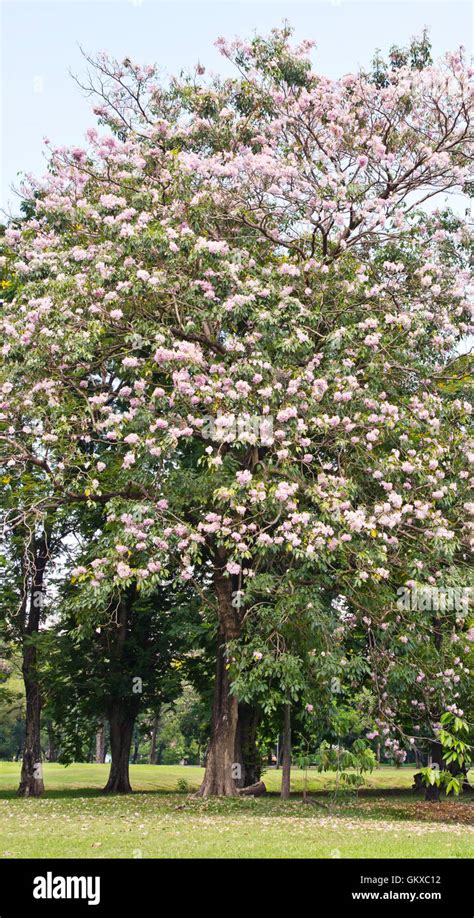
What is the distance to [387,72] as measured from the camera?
17.9 meters

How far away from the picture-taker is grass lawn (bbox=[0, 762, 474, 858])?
1050 centimetres

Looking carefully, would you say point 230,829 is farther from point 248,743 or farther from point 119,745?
point 119,745

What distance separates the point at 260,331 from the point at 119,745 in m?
16.4

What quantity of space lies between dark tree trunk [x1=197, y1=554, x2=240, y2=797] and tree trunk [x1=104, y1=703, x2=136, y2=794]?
26.3 ft

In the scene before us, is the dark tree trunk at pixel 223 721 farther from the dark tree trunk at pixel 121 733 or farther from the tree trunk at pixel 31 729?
the tree trunk at pixel 31 729

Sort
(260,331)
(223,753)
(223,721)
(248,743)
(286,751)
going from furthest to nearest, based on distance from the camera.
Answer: (248,743)
(286,751)
(223,721)
(223,753)
(260,331)

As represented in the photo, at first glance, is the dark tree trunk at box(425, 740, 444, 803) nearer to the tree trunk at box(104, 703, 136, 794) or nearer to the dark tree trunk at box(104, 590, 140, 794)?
the dark tree trunk at box(104, 590, 140, 794)

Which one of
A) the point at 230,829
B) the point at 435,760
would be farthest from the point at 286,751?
the point at 230,829

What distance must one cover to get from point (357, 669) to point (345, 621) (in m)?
1.44

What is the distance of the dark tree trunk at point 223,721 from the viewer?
59.8 feet

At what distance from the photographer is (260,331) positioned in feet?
51.8

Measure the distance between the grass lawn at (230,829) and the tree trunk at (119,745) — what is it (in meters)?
6.39

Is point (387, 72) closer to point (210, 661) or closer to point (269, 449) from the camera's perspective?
point (269, 449)

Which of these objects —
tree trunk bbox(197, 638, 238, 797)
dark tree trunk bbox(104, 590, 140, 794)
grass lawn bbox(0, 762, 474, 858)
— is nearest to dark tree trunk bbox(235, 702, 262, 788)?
dark tree trunk bbox(104, 590, 140, 794)
